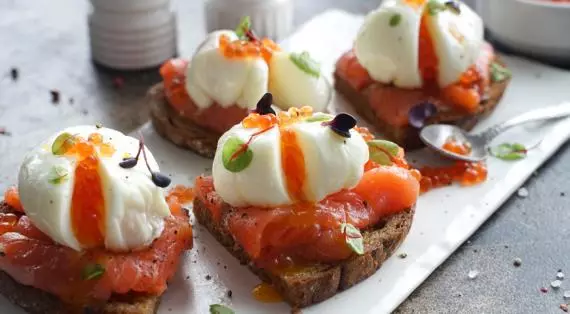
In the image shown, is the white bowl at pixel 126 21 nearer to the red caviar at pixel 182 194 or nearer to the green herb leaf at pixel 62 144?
the red caviar at pixel 182 194

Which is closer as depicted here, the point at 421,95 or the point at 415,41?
the point at 415,41

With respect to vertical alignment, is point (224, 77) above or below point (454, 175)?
above

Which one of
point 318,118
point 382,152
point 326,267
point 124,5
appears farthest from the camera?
point 124,5

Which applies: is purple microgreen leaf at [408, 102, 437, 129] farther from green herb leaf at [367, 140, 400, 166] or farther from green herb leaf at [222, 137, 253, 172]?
green herb leaf at [222, 137, 253, 172]

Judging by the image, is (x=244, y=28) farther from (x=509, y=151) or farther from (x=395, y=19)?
(x=509, y=151)

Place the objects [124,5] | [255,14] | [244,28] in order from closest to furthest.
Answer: [244,28]
[124,5]
[255,14]

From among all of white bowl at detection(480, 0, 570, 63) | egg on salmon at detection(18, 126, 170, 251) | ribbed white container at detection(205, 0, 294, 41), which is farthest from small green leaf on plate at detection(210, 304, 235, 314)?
white bowl at detection(480, 0, 570, 63)

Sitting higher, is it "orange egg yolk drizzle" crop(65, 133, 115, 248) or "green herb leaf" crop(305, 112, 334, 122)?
"green herb leaf" crop(305, 112, 334, 122)

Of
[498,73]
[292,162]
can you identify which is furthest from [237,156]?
[498,73]
